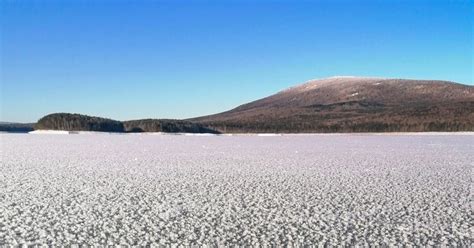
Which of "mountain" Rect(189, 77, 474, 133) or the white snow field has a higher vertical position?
"mountain" Rect(189, 77, 474, 133)

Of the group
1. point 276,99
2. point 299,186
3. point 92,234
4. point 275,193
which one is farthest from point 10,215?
point 276,99

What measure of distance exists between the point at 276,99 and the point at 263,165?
8803 centimetres

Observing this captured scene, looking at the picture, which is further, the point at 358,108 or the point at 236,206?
the point at 358,108

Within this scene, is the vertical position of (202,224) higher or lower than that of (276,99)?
lower

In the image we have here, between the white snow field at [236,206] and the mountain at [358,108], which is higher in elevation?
the mountain at [358,108]

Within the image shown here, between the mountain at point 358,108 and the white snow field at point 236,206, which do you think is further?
the mountain at point 358,108

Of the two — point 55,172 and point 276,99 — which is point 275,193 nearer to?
point 55,172

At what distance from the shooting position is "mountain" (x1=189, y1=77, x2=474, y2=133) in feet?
148

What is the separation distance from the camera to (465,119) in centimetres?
4622

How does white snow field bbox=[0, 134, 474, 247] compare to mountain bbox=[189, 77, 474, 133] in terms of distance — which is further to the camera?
mountain bbox=[189, 77, 474, 133]

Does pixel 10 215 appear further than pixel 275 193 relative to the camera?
No

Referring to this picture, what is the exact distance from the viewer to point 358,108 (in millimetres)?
72250

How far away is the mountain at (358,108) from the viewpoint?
4516cm

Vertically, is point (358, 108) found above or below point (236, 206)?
above
